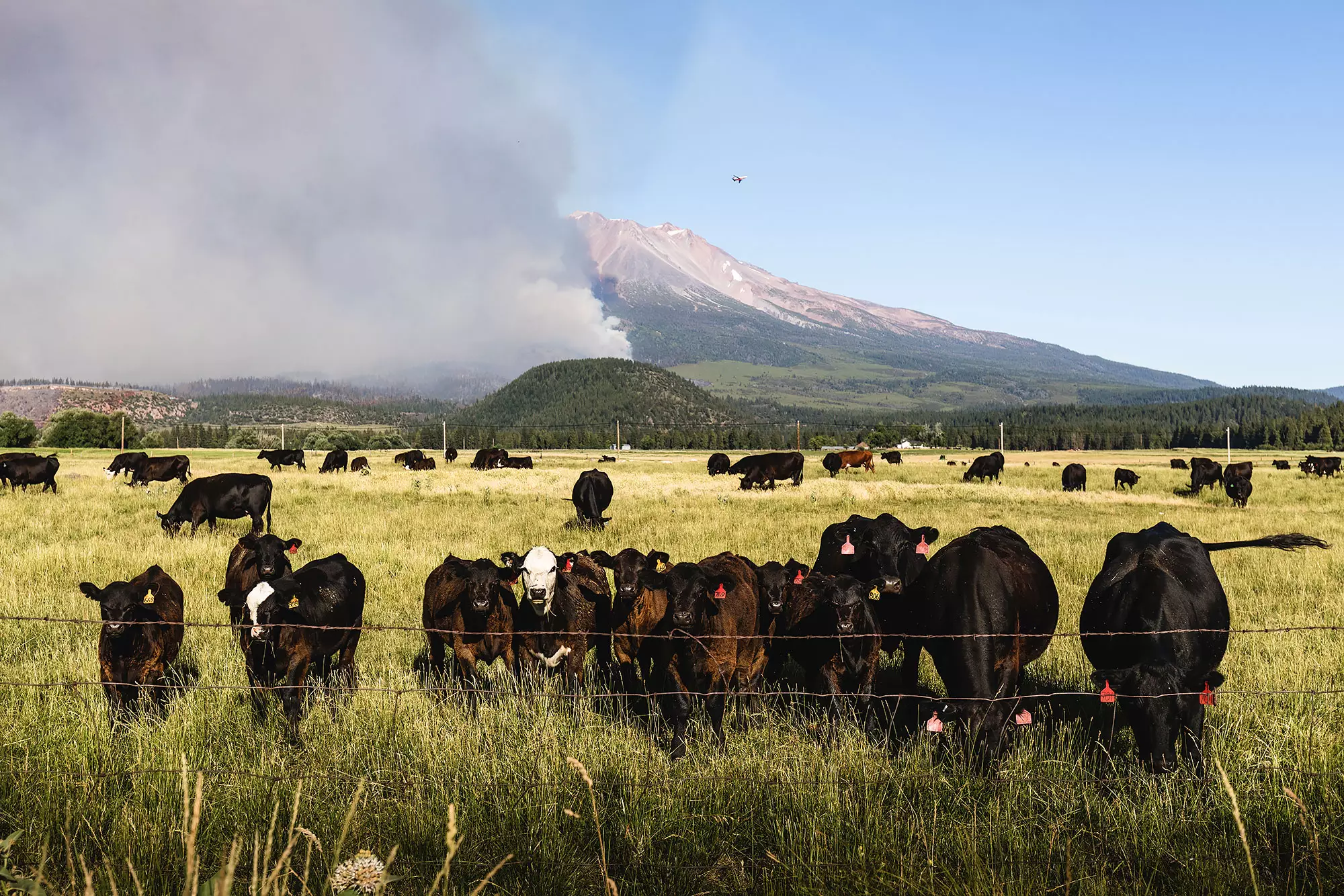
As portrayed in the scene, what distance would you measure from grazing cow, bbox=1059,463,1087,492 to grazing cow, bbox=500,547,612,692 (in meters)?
Answer: 28.4

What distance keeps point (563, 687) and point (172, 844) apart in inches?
118

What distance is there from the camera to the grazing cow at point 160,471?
85.3ft

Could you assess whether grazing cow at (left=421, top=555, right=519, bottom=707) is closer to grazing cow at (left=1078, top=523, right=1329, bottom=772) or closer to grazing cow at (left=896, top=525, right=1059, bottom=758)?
grazing cow at (left=896, top=525, right=1059, bottom=758)

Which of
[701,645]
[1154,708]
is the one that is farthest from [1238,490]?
[701,645]

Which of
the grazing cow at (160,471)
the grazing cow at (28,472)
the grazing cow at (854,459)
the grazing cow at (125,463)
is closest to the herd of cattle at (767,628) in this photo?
the grazing cow at (160,471)

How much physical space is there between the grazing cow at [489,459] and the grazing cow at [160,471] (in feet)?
65.0

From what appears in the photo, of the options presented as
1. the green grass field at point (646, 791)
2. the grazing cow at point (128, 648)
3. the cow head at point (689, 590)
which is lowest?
the green grass field at point (646, 791)

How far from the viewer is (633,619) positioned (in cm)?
671

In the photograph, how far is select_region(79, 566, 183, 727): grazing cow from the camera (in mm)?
5719

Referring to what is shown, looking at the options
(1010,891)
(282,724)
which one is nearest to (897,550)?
(1010,891)

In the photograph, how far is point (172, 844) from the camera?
3.80 m

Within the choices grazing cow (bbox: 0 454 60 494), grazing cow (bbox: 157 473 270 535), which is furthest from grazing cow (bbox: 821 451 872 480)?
grazing cow (bbox: 0 454 60 494)

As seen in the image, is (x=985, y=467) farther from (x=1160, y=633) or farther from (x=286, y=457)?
(x=286, y=457)

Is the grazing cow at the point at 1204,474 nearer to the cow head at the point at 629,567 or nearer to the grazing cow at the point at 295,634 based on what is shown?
the cow head at the point at 629,567
